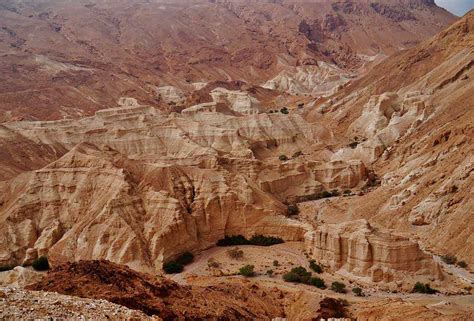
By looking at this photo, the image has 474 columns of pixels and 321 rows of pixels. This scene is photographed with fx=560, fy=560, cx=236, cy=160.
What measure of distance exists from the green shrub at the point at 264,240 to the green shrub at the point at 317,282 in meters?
7.97

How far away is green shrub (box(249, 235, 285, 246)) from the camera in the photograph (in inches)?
1642

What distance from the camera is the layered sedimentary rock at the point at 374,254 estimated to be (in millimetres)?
32969

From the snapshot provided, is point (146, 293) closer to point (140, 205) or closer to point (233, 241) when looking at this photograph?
point (140, 205)

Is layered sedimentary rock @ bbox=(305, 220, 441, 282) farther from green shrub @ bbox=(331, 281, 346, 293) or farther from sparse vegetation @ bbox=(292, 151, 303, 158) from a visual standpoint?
sparse vegetation @ bbox=(292, 151, 303, 158)

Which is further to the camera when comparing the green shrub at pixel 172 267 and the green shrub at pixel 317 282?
the green shrub at pixel 172 267

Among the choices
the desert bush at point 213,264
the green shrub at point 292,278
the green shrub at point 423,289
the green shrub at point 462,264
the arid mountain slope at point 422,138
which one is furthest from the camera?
the arid mountain slope at point 422,138

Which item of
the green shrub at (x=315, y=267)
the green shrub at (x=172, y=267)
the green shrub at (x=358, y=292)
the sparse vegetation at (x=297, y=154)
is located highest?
the sparse vegetation at (x=297, y=154)

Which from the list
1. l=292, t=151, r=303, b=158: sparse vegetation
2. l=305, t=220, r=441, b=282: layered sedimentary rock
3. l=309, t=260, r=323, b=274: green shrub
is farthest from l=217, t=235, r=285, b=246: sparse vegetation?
l=292, t=151, r=303, b=158: sparse vegetation

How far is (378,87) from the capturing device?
298 feet

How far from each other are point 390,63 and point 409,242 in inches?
2971

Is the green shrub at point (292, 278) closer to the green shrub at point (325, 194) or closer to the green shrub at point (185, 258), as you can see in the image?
the green shrub at point (185, 258)

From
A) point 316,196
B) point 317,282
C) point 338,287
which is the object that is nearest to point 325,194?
point 316,196

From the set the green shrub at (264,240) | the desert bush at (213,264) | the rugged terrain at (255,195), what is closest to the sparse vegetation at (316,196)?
the rugged terrain at (255,195)

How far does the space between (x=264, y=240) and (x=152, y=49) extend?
13028cm
